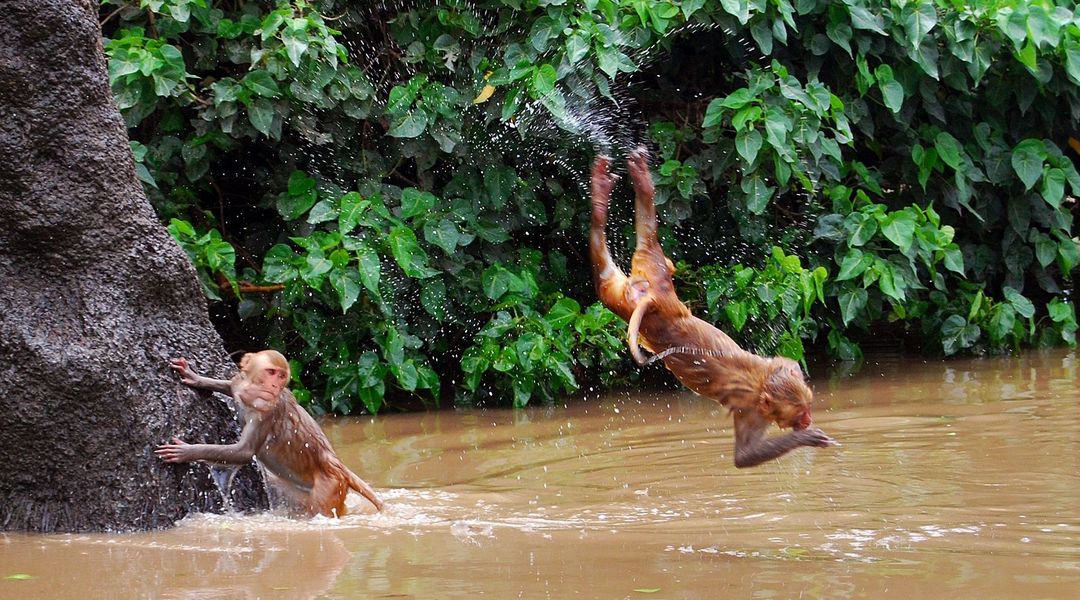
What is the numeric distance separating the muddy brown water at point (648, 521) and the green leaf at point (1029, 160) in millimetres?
2156

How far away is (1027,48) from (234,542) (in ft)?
21.4

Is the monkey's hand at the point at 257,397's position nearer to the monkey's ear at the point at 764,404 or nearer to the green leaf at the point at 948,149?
the monkey's ear at the point at 764,404

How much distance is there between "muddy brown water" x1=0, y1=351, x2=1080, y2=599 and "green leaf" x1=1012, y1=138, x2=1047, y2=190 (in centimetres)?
216

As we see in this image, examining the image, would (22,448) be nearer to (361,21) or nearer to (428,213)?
(428,213)

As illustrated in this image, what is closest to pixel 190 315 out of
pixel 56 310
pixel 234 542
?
pixel 56 310

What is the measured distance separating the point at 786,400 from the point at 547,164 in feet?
12.6

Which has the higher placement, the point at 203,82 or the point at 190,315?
the point at 203,82

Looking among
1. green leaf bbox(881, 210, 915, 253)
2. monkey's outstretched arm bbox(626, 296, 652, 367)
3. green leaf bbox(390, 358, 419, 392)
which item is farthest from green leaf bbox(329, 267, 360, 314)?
green leaf bbox(881, 210, 915, 253)

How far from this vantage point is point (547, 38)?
7.88 meters

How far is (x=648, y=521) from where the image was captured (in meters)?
5.22

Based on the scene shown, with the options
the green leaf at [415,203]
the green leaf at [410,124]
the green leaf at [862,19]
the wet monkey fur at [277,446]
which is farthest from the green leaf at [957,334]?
the wet monkey fur at [277,446]

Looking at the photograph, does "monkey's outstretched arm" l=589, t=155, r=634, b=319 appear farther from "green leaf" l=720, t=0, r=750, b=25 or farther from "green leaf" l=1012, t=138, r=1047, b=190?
"green leaf" l=1012, t=138, r=1047, b=190

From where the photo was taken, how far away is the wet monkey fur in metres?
5.11

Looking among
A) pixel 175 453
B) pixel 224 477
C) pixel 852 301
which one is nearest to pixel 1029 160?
pixel 852 301
